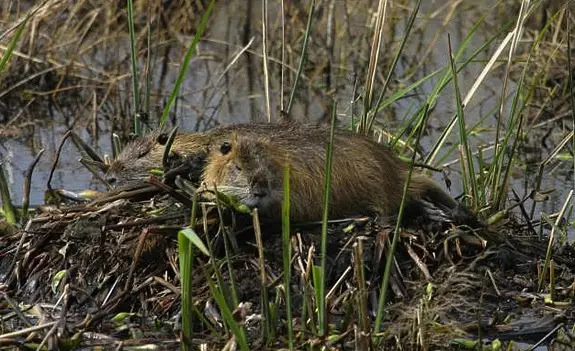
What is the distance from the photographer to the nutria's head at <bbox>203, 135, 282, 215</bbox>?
173 inches

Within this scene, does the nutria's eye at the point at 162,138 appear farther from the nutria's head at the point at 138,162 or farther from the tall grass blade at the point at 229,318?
the tall grass blade at the point at 229,318

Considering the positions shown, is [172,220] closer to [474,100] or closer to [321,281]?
[321,281]

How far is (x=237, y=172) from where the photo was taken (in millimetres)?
4426

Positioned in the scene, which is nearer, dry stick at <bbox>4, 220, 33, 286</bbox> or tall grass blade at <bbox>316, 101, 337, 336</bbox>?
tall grass blade at <bbox>316, 101, 337, 336</bbox>

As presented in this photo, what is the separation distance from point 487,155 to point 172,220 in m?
2.77

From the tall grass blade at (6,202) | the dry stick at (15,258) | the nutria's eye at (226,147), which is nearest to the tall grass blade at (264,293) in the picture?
the nutria's eye at (226,147)

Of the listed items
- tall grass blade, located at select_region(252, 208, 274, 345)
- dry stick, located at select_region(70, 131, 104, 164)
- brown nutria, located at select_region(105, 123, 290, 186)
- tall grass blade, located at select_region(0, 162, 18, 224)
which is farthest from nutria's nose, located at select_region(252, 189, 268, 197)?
tall grass blade, located at select_region(0, 162, 18, 224)

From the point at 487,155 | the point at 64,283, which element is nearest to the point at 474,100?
the point at 487,155

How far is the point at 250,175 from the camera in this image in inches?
173

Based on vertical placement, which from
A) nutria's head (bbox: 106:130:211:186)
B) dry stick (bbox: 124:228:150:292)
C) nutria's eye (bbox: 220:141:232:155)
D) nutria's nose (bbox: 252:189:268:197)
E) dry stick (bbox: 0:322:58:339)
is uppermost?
nutria's eye (bbox: 220:141:232:155)

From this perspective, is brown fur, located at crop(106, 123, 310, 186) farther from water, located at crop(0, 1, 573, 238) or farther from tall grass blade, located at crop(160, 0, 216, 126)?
water, located at crop(0, 1, 573, 238)

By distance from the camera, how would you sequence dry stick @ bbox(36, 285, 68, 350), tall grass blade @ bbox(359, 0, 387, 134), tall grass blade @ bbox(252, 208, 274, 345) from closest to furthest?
tall grass blade @ bbox(252, 208, 274, 345), dry stick @ bbox(36, 285, 68, 350), tall grass blade @ bbox(359, 0, 387, 134)

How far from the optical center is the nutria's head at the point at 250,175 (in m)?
4.39

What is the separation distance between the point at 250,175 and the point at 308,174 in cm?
23
